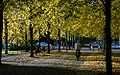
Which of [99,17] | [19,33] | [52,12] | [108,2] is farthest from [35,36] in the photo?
[108,2]

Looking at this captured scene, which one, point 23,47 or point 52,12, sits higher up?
point 52,12

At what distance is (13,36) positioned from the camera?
3216 cm

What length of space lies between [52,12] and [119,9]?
793 cm

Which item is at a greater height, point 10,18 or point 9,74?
point 10,18

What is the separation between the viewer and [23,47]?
154 ft

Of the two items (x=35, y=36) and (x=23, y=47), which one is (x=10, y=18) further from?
(x=23, y=47)

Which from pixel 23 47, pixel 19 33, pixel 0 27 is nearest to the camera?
pixel 0 27

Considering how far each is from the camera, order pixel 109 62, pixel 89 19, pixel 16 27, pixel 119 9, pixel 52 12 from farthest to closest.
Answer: pixel 16 27 < pixel 89 19 < pixel 119 9 < pixel 52 12 < pixel 109 62

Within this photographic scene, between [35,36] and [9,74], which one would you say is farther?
[35,36]

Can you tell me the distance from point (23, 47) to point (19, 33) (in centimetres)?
1566

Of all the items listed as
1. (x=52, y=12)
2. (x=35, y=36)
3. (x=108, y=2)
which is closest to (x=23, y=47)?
(x=35, y=36)

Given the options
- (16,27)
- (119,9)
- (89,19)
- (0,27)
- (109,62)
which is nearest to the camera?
(109,62)

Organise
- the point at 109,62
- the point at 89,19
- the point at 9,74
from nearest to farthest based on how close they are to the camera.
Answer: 1. the point at 109,62
2. the point at 9,74
3. the point at 89,19

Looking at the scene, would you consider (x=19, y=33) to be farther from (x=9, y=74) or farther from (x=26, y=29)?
(x=9, y=74)
